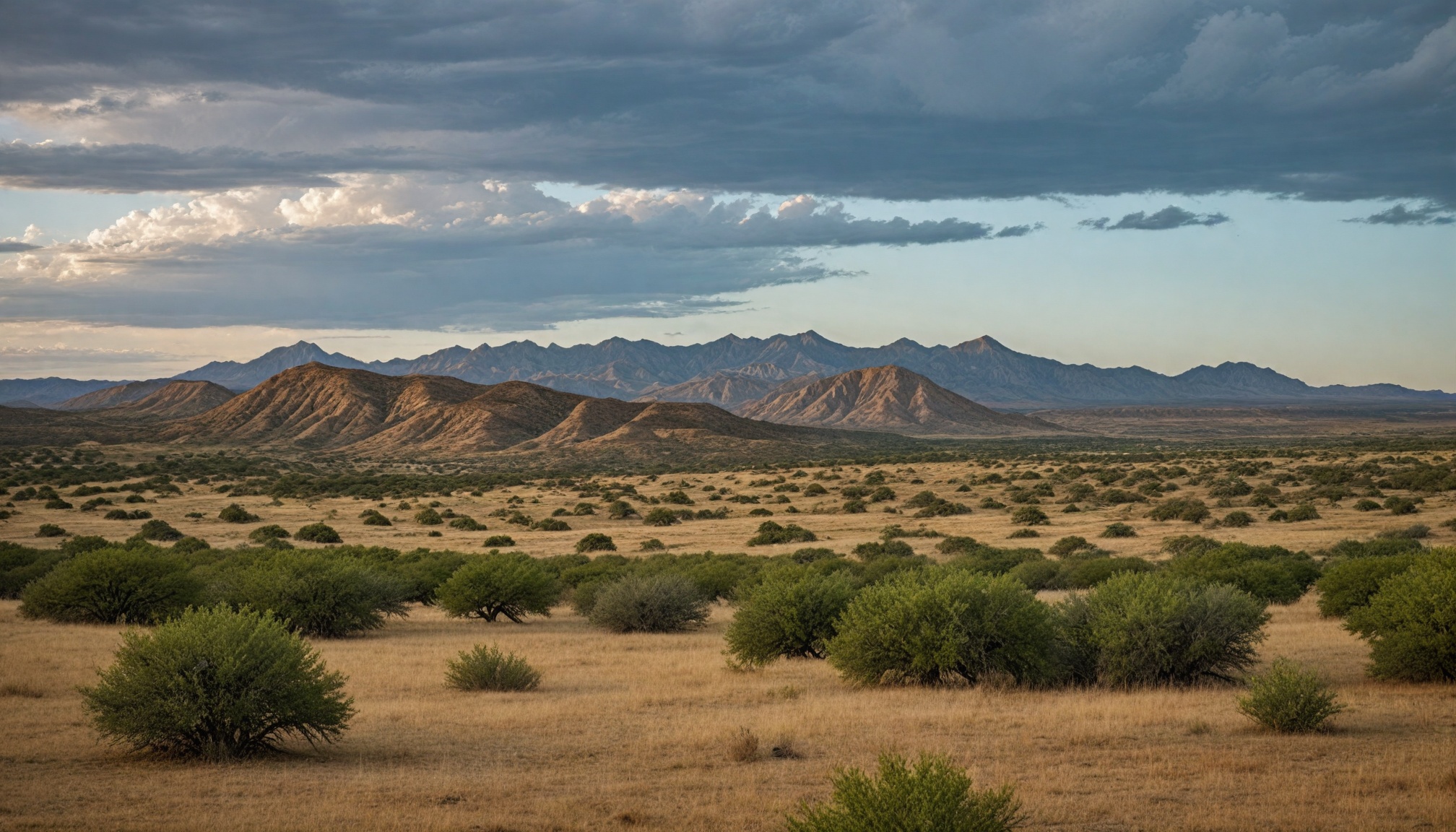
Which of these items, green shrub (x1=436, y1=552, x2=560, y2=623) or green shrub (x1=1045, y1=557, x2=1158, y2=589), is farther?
green shrub (x1=1045, y1=557, x2=1158, y2=589)

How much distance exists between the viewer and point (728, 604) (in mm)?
28406

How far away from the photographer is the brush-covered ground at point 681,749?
9.38 m

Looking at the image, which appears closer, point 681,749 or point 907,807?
point 907,807

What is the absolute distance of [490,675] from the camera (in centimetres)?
1596

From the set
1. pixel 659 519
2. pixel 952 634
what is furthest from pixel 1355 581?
pixel 659 519

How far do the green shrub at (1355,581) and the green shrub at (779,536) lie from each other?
880 inches

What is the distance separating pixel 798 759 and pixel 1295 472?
60178 millimetres

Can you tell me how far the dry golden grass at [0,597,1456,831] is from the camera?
9.32 meters

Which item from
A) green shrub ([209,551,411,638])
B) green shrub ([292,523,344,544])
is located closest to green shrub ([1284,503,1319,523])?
green shrub ([209,551,411,638])

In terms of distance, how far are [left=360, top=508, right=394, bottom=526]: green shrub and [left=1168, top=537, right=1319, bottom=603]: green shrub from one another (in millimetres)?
36082

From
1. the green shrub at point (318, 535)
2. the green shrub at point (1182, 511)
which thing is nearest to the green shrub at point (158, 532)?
the green shrub at point (318, 535)

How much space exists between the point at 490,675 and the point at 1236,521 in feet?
114

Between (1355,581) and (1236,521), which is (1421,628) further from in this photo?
(1236,521)

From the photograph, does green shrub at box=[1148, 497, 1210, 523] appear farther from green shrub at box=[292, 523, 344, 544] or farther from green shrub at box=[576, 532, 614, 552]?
green shrub at box=[292, 523, 344, 544]
